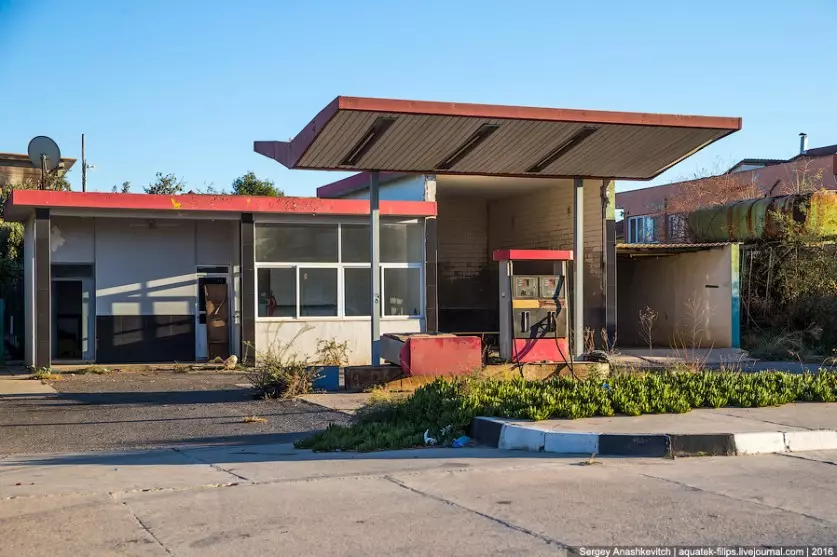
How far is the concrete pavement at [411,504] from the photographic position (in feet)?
17.7

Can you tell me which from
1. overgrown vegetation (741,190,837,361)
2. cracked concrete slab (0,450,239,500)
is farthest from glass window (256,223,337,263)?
cracked concrete slab (0,450,239,500)

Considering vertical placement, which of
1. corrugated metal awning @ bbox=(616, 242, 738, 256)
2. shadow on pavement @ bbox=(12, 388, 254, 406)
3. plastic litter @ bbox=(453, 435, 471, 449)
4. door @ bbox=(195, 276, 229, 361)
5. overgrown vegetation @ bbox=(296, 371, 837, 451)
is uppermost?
corrugated metal awning @ bbox=(616, 242, 738, 256)

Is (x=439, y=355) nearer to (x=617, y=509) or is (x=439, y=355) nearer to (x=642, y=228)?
(x=617, y=509)

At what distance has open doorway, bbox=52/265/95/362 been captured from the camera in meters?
20.7

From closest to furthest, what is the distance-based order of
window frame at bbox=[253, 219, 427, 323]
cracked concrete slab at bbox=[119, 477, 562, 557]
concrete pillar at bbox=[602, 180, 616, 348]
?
1. cracked concrete slab at bbox=[119, 477, 562, 557]
2. window frame at bbox=[253, 219, 427, 323]
3. concrete pillar at bbox=[602, 180, 616, 348]

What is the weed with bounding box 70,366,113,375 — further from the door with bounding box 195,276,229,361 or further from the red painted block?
the red painted block

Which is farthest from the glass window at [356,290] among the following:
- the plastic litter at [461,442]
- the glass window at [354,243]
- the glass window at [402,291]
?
the plastic litter at [461,442]

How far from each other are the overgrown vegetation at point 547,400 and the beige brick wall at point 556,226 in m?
10.4

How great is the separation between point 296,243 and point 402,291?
2.85 meters

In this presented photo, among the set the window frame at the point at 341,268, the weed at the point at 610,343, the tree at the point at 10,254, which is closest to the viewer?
the window frame at the point at 341,268

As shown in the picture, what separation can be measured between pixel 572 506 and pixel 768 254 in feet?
66.0

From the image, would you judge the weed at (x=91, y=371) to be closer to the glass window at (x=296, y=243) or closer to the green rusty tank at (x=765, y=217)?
the glass window at (x=296, y=243)

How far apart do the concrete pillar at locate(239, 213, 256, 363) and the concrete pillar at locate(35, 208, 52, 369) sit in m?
4.14

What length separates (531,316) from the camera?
15398 millimetres
